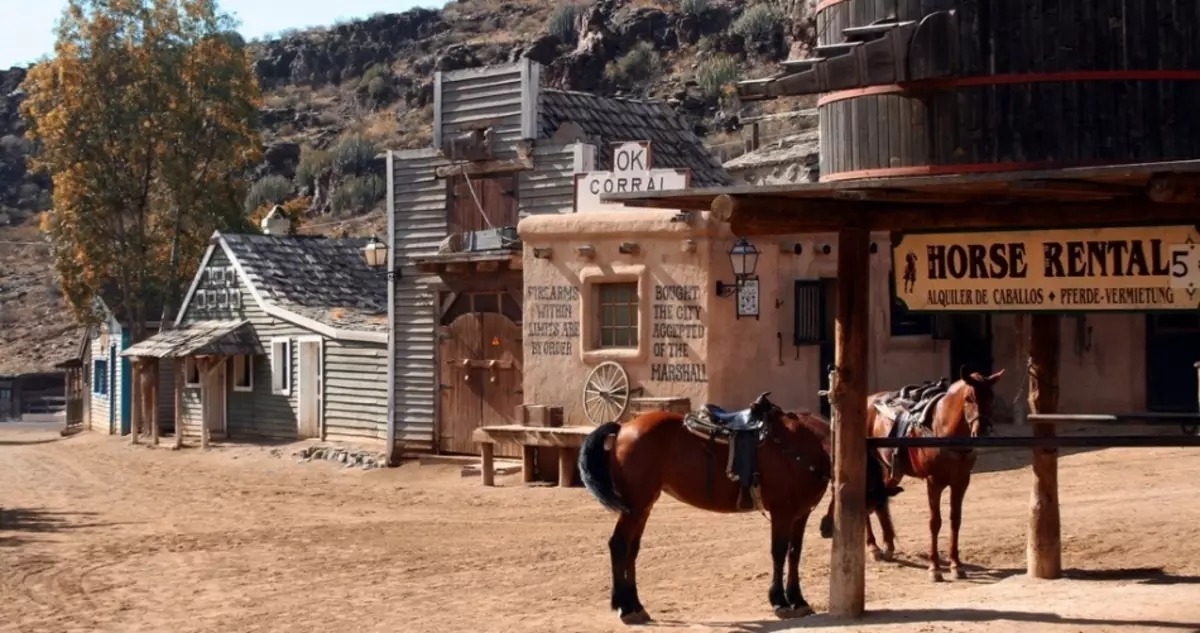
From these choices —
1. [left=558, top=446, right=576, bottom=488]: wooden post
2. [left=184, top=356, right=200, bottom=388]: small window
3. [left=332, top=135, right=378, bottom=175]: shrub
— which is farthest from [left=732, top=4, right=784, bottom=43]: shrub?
[left=558, top=446, right=576, bottom=488]: wooden post

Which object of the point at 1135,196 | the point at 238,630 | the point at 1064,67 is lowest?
the point at 238,630

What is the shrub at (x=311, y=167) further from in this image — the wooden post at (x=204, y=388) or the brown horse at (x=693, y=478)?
the brown horse at (x=693, y=478)

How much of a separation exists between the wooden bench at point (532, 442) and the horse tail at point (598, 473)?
8125mm

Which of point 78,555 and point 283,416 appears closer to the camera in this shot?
point 78,555

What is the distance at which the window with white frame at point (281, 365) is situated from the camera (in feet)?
98.8

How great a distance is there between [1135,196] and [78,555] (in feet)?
38.4

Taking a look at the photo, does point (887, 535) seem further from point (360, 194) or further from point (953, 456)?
point (360, 194)

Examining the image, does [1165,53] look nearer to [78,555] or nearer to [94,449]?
[78,555]

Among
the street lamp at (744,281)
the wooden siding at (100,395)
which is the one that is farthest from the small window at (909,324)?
the wooden siding at (100,395)

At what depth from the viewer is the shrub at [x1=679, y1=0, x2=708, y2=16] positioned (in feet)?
212

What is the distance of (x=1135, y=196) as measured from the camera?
956 cm

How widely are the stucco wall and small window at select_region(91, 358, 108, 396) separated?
739 inches

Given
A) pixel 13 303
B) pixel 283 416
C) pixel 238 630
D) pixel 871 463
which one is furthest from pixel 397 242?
pixel 13 303

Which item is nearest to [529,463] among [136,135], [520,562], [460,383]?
[460,383]
